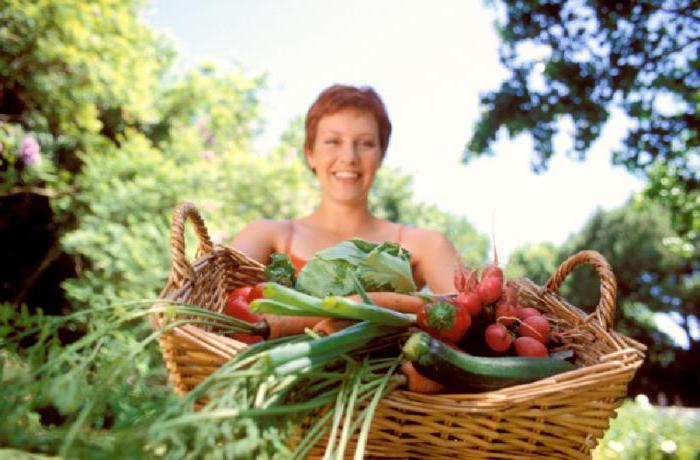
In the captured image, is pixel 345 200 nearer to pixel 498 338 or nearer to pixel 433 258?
pixel 433 258

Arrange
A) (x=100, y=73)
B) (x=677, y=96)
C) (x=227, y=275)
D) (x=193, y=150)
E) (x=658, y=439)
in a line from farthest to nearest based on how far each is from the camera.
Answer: (x=193, y=150) → (x=100, y=73) → (x=677, y=96) → (x=658, y=439) → (x=227, y=275)

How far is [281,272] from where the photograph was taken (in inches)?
58.4

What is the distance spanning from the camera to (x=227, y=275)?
167 cm

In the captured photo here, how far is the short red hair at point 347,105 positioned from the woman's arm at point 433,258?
0.40 meters

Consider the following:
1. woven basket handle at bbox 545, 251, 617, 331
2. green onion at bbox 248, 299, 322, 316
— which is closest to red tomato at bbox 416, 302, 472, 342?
green onion at bbox 248, 299, 322, 316

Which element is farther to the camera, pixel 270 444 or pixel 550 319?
pixel 550 319

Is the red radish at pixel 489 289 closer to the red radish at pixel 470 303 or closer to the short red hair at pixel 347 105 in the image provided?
the red radish at pixel 470 303

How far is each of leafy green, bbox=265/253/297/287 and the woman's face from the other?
0.76 metres

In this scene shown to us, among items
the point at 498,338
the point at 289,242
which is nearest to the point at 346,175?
the point at 289,242

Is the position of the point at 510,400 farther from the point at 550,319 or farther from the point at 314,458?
the point at 550,319

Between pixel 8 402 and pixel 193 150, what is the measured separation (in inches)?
237

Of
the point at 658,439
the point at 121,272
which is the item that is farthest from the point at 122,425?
the point at 658,439

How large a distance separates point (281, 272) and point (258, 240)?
2.56ft

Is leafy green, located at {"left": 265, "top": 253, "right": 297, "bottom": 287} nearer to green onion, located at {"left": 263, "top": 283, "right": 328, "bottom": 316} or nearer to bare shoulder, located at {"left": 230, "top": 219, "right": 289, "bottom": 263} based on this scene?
green onion, located at {"left": 263, "top": 283, "right": 328, "bottom": 316}
